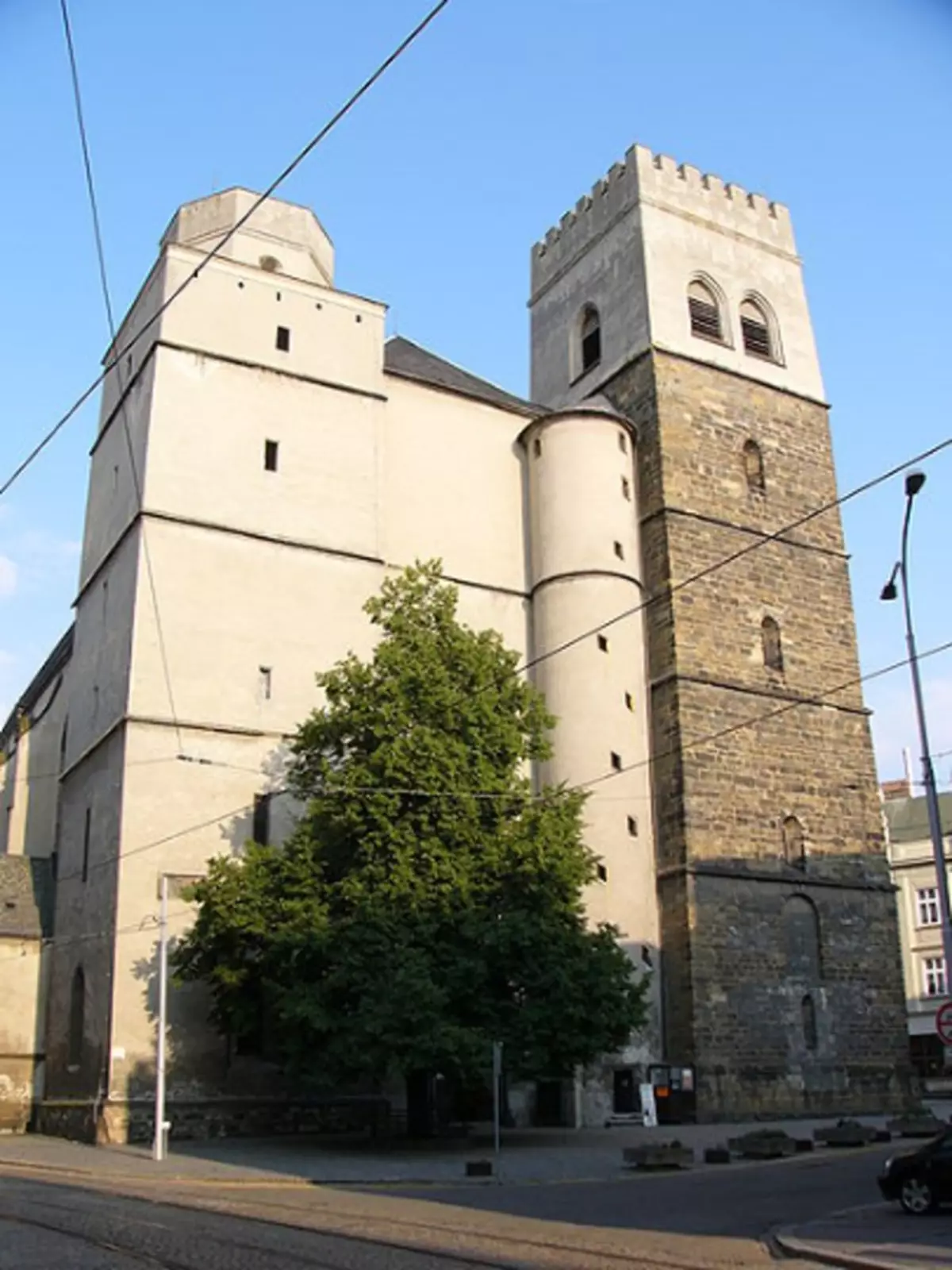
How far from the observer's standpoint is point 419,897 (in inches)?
885

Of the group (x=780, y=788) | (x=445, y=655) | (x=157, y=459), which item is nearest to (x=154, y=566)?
(x=157, y=459)

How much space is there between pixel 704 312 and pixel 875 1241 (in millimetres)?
30404

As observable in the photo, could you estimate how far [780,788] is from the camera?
105 ft

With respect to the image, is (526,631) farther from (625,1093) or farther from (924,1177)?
(924,1177)

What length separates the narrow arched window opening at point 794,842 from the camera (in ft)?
104

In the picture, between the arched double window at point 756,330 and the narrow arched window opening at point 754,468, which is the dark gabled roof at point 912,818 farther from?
the arched double window at point 756,330

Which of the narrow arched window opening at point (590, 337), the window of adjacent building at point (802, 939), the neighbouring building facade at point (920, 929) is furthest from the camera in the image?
the neighbouring building facade at point (920, 929)

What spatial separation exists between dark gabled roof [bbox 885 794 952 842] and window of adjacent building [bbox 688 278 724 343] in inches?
1081

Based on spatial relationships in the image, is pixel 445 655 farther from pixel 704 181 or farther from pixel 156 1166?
pixel 704 181

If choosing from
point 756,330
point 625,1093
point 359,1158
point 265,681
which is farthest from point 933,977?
point 359,1158

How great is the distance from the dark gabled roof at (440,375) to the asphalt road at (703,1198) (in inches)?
859

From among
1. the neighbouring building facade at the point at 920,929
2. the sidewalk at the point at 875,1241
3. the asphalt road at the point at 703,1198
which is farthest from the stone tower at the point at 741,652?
the neighbouring building facade at the point at 920,929

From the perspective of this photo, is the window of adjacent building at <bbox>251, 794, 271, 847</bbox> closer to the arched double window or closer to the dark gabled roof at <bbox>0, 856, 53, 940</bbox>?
the dark gabled roof at <bbox>0, 856, 53, 940</bbox>

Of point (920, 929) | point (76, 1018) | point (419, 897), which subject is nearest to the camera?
point (419, 897)
